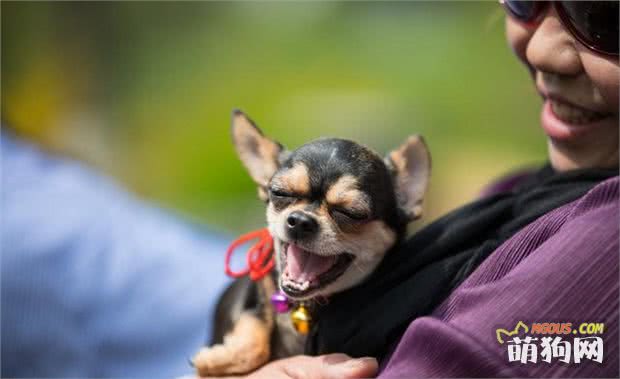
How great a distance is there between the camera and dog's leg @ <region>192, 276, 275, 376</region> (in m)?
1.16

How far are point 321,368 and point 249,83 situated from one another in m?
4.33

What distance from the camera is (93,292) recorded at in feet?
6.74

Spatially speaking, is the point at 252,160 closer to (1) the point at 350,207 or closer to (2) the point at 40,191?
(1) the point at 350,207

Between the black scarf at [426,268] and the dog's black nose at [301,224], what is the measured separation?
14 centimetres

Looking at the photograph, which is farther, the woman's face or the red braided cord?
the red braided cord

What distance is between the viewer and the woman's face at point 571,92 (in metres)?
1.02

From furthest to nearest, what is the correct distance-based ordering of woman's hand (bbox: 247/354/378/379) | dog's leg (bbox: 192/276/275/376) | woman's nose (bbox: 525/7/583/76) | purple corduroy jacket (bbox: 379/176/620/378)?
1. dog's leg (bbox: 192/276/275/376)
2. woman's nose (bbox: 525/7/583/76)
3. woman's hand (bbox: 247/354/378/379)
4. purple corduroy jacket (bbox: 379/176/620/378)

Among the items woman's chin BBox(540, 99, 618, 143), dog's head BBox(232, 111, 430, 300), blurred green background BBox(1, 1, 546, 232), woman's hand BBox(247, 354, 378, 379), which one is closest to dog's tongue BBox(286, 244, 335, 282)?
dog's head BBox(232, 111, 430, 300)

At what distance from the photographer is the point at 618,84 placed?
99 centimetres

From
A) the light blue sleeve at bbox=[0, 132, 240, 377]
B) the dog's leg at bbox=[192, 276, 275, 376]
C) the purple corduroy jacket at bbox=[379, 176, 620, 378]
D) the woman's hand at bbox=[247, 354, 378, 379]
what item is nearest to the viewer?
the purple corduroy jacket at bbox=[379, 176, 620, 378]

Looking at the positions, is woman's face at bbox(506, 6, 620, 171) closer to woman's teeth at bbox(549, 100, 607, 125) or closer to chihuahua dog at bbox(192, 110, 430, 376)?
woman's teeth at bbox(549, 100, 607, 125)

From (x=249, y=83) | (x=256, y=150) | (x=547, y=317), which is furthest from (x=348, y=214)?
(x=249, y=83)

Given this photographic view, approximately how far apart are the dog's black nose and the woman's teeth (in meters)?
0.48

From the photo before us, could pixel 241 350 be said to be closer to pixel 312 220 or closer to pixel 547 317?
pixel 312 220
